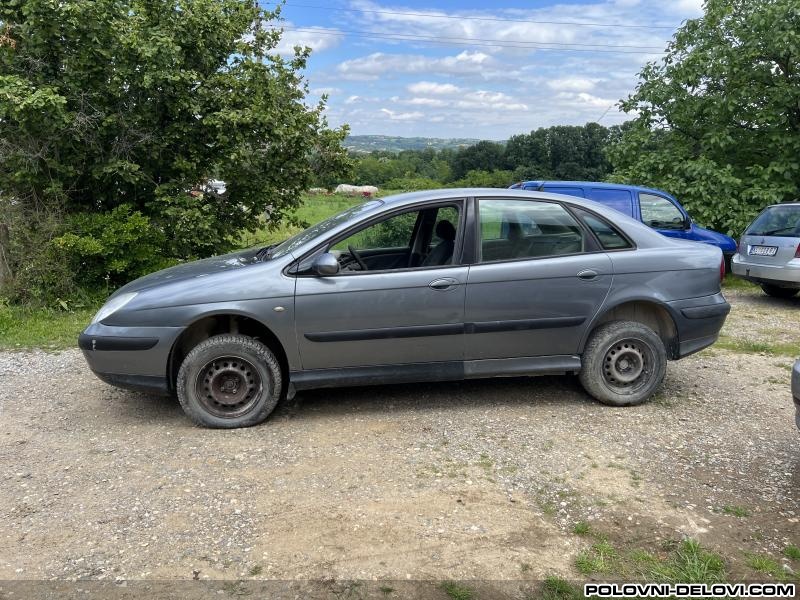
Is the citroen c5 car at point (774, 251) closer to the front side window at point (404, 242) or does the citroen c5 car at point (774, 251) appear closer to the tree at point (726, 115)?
the tree at point (726, 115)

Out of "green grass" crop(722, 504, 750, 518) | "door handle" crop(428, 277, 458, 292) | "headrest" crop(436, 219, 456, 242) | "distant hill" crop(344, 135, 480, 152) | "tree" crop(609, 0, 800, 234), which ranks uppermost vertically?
"distant hill" crop(344, 135, 480, 152)

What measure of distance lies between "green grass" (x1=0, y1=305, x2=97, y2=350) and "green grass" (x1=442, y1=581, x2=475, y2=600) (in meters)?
5.57

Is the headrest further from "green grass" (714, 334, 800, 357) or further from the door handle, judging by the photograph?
"green grass" (714, 334, 800, 357)

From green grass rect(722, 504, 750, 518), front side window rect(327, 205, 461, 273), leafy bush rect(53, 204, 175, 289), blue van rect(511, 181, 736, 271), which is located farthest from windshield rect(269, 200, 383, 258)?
blue van rect(511, 181, 736, 271)

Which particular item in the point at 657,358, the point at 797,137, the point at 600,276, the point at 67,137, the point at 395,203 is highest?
the point at 797,137

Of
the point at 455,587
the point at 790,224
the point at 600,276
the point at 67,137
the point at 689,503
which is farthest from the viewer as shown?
the point at 790,224

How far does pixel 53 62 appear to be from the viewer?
809 centimetres

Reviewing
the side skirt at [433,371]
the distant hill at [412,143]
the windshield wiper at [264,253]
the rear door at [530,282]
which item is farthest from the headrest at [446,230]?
the distant hill at [412,143]

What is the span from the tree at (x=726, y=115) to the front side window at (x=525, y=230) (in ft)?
28.8

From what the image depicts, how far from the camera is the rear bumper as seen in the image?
4828 millimetres

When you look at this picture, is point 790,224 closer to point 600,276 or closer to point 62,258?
point 600,276

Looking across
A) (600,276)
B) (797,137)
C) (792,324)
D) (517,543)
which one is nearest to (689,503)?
(517,543)

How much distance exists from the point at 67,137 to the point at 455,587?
7.71m

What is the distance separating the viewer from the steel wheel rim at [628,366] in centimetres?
486
